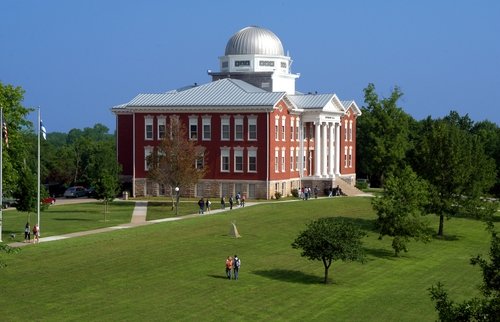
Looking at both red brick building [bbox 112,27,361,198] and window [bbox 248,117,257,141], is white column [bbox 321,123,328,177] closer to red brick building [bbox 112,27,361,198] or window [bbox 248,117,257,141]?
red brick building [bbox 112,27,361,198]

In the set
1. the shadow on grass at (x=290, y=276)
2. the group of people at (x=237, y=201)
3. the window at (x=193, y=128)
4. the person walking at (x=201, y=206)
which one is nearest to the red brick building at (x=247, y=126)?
the window at (x=193, y=128)

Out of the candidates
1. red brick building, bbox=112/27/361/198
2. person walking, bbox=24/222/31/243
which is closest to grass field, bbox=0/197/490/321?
person walking, bbox=24/222/31/243

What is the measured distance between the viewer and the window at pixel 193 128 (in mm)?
91062

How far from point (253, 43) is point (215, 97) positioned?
13002 millimetres

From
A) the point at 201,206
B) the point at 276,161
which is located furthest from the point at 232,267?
the point at 276,161

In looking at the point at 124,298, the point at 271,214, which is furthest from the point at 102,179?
the point at 124,298

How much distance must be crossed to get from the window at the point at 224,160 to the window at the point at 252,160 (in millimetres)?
2349

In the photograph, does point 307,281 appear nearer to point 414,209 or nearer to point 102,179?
point 414,209

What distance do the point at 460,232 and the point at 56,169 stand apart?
5982 cm

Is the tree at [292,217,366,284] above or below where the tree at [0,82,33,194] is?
below

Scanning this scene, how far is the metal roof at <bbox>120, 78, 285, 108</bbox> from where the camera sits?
89.2m

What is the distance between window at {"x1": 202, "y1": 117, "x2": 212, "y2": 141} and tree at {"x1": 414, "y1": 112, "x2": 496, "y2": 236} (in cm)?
2496

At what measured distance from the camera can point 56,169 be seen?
115 m

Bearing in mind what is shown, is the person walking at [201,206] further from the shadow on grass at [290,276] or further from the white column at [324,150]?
the white column at [324,150]
